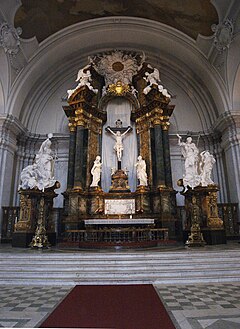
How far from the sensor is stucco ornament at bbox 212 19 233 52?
378 inches

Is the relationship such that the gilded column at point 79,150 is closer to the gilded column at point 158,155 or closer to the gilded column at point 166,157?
the gilded column at point 158,155

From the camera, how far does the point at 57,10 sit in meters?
10.8

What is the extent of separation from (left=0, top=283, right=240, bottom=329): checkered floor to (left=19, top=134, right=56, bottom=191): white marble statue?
4216 mm

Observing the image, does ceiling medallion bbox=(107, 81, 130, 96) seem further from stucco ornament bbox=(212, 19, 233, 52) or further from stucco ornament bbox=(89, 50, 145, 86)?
stucco ornament bbox=(212, 19, 233, 52)

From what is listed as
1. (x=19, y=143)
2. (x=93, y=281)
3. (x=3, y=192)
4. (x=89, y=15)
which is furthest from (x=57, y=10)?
(x=93, y=281)

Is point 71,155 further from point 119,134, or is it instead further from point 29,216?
point 29,216

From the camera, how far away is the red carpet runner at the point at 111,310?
2615 millimetres

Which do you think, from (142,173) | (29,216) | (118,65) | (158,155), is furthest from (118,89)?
(29,216)

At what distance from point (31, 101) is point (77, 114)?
331 centimetres

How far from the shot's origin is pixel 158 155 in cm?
1062

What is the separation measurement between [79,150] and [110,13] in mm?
6677

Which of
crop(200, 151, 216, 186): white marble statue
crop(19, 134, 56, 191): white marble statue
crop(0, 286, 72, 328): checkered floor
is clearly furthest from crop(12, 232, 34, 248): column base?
crop(200, 151, 216, 186): white marble statue

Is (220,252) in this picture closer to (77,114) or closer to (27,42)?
(77,114)

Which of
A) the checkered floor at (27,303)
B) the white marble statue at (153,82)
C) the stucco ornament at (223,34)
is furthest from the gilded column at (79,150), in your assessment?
the stucco ornament at (223,34)
